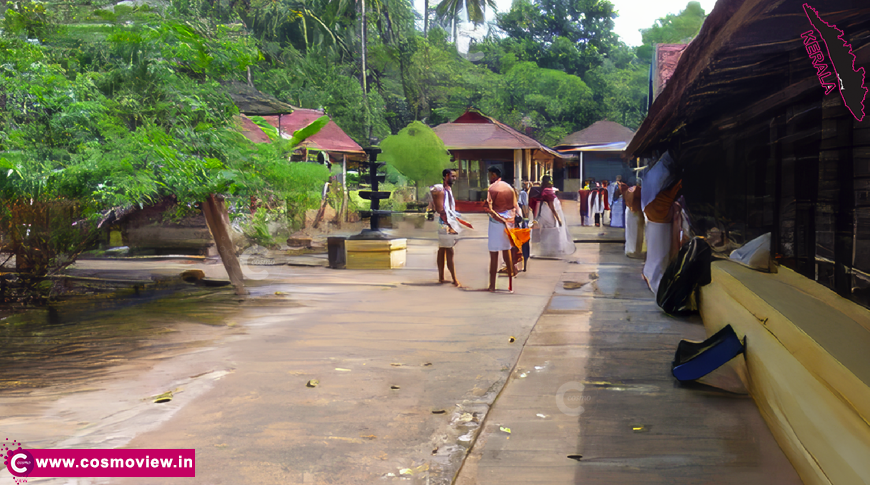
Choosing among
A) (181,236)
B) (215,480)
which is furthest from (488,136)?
(215,480)

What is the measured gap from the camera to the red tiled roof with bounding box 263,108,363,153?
83.1 feet

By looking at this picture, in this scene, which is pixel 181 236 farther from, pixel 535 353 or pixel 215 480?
pixel 215 480

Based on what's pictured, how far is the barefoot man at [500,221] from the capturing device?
898cm

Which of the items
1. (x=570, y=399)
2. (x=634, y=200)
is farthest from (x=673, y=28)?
(x=570, y=399)

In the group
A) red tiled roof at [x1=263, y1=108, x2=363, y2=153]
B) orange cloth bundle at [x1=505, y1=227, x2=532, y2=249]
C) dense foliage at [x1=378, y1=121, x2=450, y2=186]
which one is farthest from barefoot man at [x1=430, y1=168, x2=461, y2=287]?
dense foliage at [x1=378, y1=121, x2=450, y2=186]

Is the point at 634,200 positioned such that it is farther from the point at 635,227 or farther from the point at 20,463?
the point at 20,463

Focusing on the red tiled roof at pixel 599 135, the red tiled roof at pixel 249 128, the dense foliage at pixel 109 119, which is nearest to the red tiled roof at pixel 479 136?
the red tiled roof at pixel 599 135

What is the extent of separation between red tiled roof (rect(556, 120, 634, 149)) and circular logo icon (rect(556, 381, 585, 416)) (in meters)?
34.0

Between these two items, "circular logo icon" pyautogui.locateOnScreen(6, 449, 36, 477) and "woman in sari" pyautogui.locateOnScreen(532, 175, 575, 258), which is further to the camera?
"woman in sari" pyautogui.locateOnScreen(532, 175, 575, 258)

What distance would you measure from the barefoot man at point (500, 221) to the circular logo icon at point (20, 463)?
6214 millimetres

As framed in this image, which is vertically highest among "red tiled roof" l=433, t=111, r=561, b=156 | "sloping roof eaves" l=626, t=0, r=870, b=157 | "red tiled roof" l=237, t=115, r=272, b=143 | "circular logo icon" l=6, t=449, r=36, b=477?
"red tiled roof" l=433, t=111, r=561, b=156

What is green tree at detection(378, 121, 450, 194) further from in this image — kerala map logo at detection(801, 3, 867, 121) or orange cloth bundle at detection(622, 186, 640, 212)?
Result: kerala map logo at detection(801, 3, 867, 121)

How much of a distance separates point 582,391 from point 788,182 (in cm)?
270

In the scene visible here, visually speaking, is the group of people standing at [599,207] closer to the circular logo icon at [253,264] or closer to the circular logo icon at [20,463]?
the circular logo icon at [253,264]
